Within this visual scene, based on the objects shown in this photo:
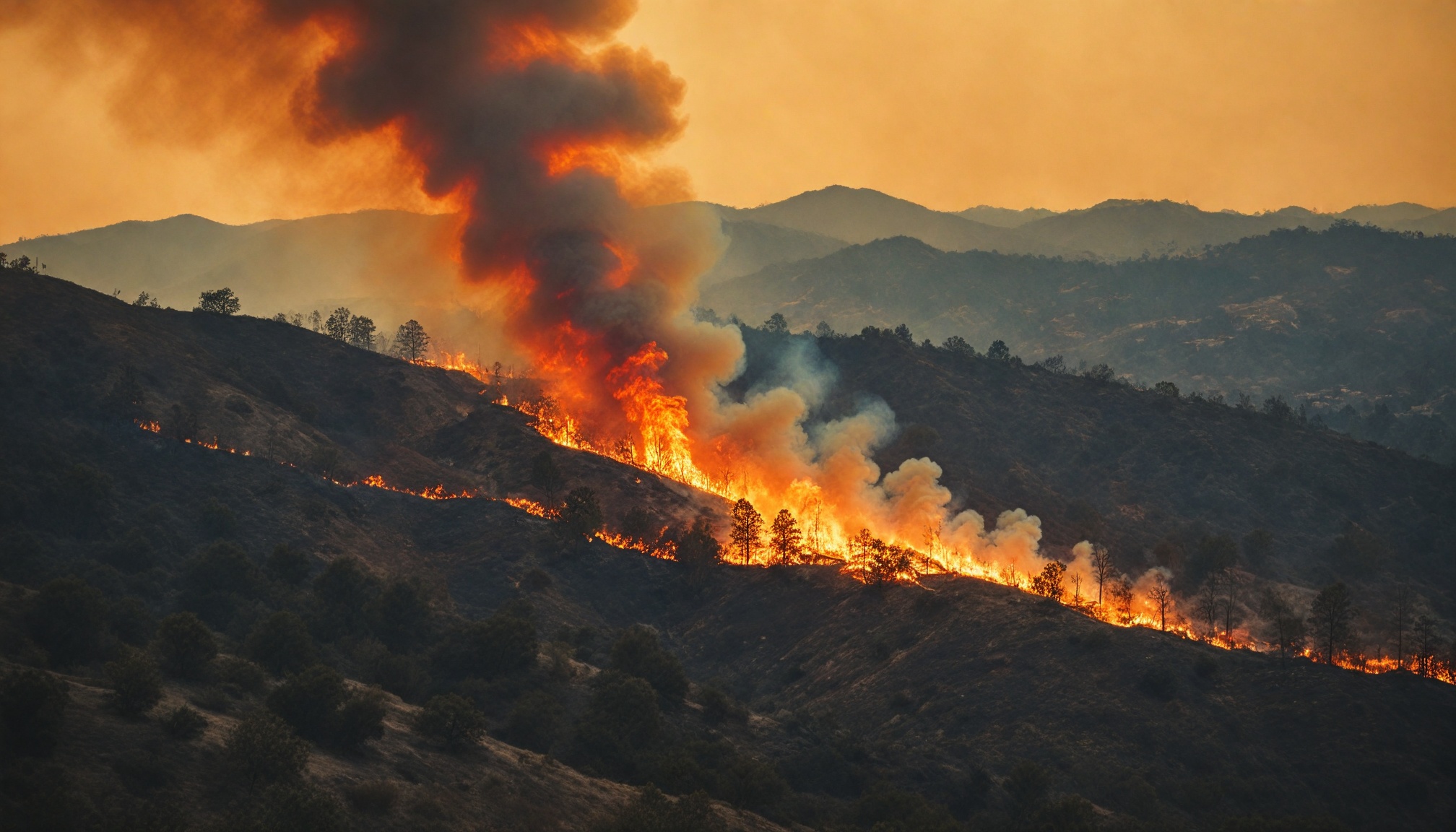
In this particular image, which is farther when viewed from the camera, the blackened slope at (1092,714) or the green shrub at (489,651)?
the green shrub at (489,651)

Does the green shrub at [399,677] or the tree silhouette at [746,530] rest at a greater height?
the tree silhouette at [746,530]

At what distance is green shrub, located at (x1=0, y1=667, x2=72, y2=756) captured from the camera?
161 ft

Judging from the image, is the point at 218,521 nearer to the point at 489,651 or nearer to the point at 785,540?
the point at 489,651

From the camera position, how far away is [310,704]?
66500mm

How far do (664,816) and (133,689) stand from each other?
2829cm

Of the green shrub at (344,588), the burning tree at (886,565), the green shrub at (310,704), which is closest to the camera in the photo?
the green shrub at (310,704)

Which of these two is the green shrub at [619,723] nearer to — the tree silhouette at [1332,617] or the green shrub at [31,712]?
the green shrub at [31,712]

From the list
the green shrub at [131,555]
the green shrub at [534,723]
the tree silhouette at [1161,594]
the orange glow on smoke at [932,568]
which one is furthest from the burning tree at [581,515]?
the tree silhouette at [1161,594]

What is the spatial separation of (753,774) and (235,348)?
139m

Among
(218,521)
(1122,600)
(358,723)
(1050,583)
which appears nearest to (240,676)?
(358,723)

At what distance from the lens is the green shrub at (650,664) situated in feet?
321

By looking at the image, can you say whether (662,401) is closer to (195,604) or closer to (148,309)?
(195,604)

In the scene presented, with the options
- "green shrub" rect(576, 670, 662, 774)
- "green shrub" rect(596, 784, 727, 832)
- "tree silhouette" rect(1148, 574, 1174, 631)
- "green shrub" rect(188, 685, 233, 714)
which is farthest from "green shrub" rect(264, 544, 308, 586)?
"tree silhouette" rect(1148, 574, 1174, 631)

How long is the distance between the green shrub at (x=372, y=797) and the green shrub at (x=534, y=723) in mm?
25767
